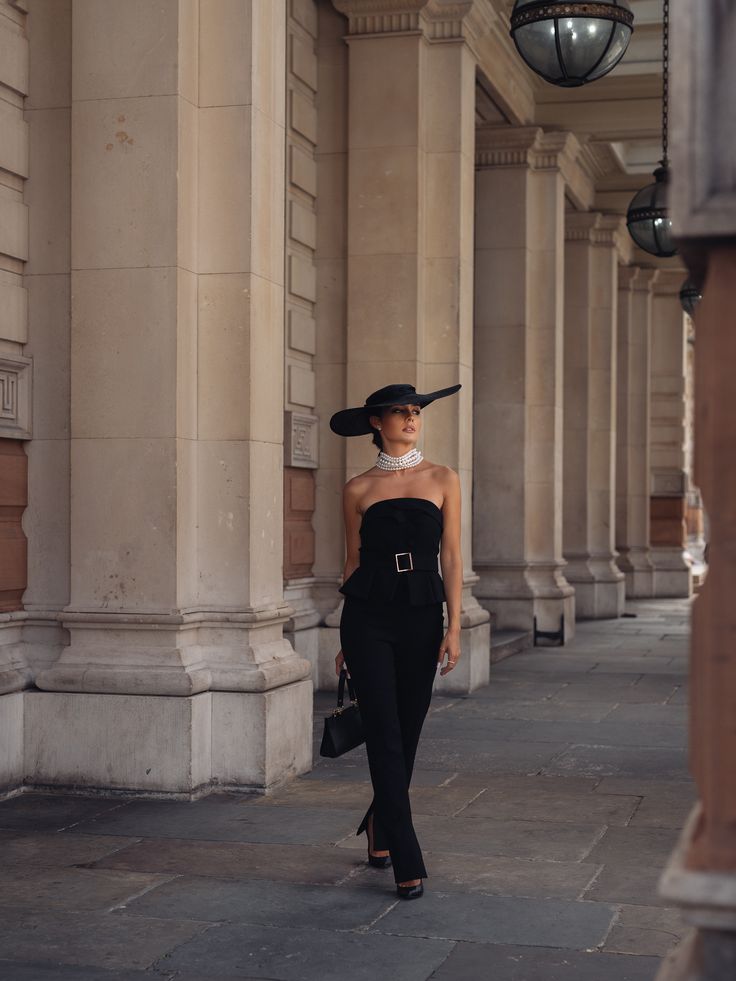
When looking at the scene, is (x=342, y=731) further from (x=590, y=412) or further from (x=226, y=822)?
(x=590, y=412)

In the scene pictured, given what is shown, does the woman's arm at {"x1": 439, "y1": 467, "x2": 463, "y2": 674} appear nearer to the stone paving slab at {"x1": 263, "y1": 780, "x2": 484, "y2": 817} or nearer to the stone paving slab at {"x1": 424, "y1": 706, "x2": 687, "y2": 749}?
the stone paving slab at {"x1": 263, "y1": 780, "x2": 484, "y2": 817}

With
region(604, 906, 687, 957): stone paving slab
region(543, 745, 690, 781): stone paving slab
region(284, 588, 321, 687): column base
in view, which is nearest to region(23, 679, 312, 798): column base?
region(543, 745, 690, 781): stone paving slab

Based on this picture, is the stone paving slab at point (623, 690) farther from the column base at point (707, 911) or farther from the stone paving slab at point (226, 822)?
the column base at point (707, 911)

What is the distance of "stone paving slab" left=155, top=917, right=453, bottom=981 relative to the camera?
14.6 feet

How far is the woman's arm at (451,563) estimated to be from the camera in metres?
5.54

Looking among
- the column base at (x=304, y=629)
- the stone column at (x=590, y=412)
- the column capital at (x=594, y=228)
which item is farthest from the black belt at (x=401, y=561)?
the column capital at (x=594, y=228)

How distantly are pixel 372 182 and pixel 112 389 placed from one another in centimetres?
471

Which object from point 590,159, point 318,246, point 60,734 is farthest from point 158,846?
point 590,159

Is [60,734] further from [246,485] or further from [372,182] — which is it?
[372,182]

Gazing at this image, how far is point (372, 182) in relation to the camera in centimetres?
1157

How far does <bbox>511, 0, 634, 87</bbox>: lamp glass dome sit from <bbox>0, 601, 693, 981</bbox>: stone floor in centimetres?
383

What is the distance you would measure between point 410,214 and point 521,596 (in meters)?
5.31

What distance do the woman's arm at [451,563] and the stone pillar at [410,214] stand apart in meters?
5.79

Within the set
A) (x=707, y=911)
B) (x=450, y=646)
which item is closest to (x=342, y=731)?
(x=450, y=646)
